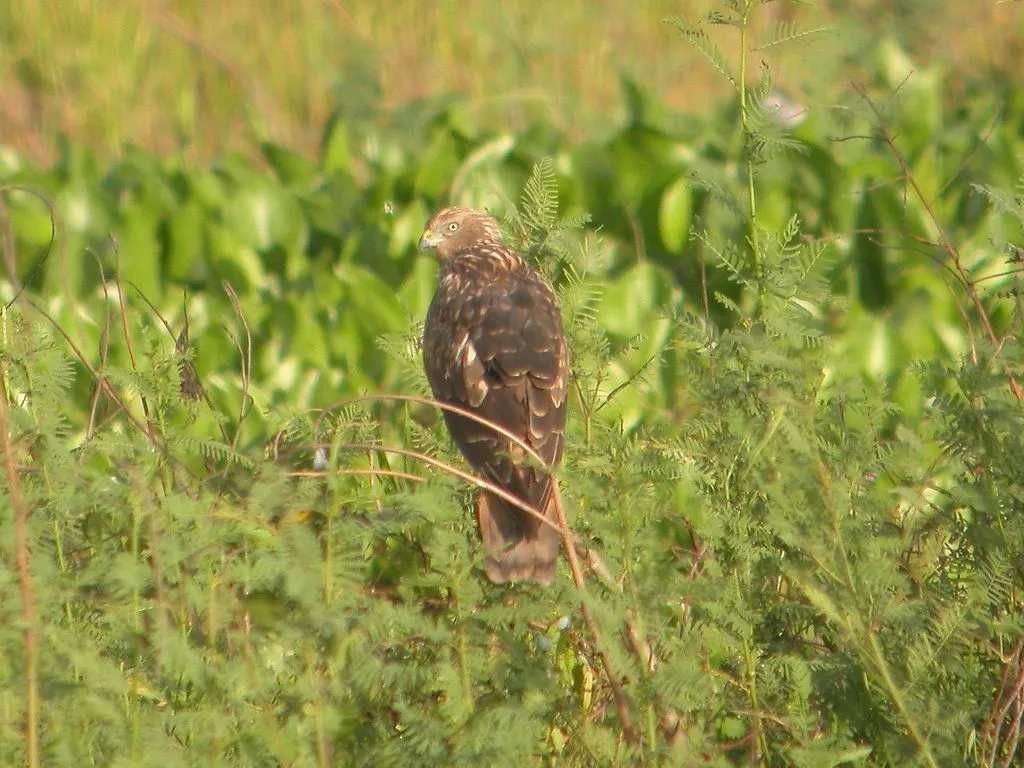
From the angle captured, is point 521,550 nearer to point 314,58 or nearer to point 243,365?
point 243,365

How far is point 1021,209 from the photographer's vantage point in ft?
12.9

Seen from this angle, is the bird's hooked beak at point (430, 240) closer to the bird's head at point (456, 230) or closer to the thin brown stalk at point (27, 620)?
the bird's head at point (456, 230)

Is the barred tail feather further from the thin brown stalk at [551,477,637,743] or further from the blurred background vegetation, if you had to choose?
the blurred background vegetation

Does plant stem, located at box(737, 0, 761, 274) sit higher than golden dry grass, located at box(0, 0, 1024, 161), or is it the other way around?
plant stem, located at box(737, 0, 761, 274)

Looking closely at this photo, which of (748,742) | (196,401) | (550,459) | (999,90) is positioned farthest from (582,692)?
(999,90)

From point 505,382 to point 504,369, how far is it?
4 centimetres

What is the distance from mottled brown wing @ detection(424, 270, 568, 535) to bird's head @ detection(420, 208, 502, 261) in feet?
2.68

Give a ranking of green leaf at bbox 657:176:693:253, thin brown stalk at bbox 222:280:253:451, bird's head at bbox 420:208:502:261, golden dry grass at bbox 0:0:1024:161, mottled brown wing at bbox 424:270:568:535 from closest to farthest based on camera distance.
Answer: thin brown stalk at bbox 222:280:253:451 → mottled brown wing at bbox 424:270:568:535 → bird's head at bbox 420:208:502:261 → green leaf at bbox 657:176:693:253 → golden dry grass at bbox 0:0:1024:161

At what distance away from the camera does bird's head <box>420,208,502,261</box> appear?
6.38 metres

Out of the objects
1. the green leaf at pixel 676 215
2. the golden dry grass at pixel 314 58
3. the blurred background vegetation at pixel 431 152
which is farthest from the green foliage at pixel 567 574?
the golden dry grass at pixel 314 58

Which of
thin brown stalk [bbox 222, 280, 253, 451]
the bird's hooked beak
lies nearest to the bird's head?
the bird's hooked beak

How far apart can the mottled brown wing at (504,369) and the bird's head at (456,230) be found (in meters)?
0.82

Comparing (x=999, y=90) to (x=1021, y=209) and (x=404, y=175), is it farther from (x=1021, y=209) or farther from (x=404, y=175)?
(x=1021, y=209)

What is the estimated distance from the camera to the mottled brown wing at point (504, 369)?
469cm
